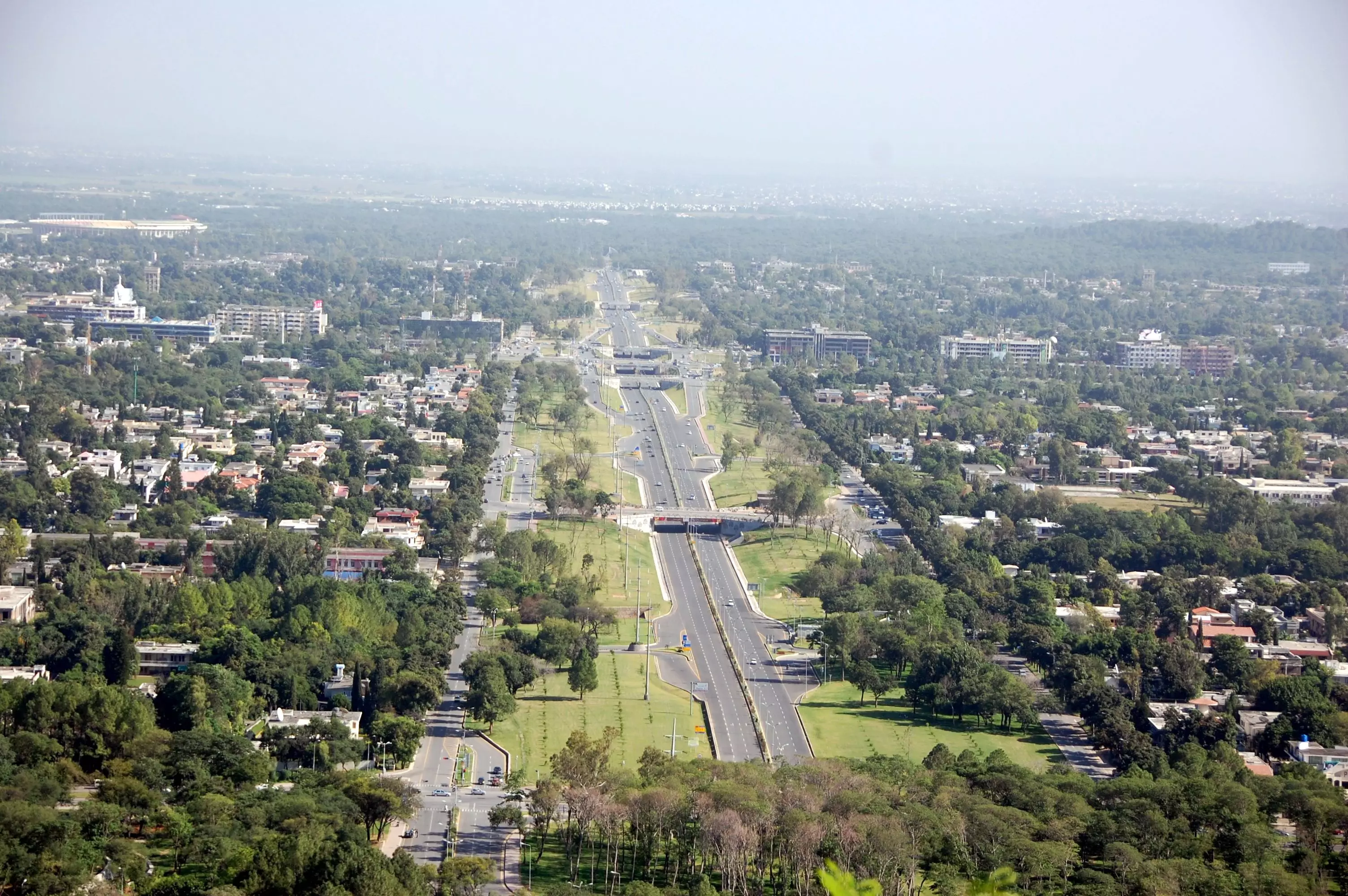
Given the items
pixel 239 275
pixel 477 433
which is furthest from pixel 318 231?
pixel 477 433

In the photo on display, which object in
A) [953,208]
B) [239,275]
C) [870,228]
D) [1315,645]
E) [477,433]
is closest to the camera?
[1315,645]

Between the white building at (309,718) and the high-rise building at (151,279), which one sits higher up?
the white building at (309,718)

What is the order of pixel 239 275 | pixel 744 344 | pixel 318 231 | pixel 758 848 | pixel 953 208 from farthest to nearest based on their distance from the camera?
pixel 953 208, pixel 318 231, pixel 239 275, pixel 744 344, pixel 758 848

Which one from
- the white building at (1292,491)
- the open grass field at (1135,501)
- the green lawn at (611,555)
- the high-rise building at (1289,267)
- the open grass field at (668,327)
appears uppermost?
the high-rise building at (1289,267)

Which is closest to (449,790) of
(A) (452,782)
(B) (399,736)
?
(A) (452,782)

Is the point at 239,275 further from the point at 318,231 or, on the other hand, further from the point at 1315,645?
the point at 1315,645

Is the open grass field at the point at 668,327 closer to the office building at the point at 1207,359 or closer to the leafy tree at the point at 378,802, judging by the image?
the office building at the point at 1207,359

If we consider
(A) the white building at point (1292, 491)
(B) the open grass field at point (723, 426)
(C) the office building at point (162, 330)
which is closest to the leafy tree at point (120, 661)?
(B) the open grass field at point (723, 426)
